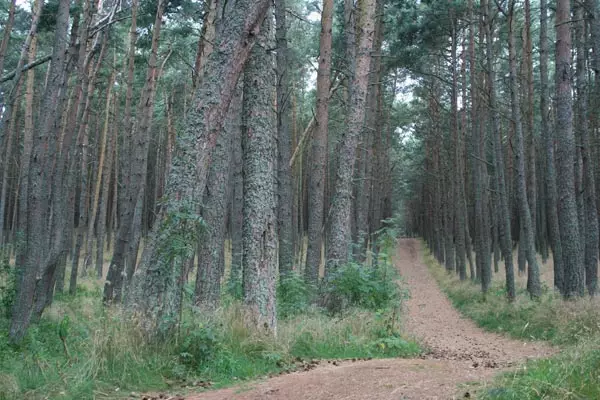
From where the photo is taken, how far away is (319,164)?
43.9 feet

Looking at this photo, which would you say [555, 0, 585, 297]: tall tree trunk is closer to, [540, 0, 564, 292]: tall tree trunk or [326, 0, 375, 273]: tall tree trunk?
[540, 0, 564, 292]: tall tree trunk

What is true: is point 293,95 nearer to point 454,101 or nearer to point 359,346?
point 454,101

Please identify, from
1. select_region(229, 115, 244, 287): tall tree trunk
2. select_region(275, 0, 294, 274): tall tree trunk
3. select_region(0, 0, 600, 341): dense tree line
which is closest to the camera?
select_region(0, 0, 600, 341): dense tree line

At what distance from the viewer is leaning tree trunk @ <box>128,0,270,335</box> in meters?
6.40

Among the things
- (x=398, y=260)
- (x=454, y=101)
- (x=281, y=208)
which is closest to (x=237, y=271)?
(x=281, y=208)

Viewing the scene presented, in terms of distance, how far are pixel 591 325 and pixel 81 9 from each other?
45.8 ft

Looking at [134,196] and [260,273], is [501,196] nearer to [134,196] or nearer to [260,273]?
[134,196]

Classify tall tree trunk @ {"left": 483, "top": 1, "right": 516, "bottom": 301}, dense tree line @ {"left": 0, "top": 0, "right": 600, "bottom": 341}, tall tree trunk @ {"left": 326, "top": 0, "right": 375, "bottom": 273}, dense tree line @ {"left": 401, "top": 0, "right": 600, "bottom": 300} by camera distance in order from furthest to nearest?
tall tree trunk @ {"left": 483, "top": 1, "right": 516, "bottom": 301} → dense tree line @ {"left": 401, "top": 0, "right": 600, "bottom": 300} → tall tree trunk @ {"left": 326, "top": 0, "right": 375, "bottom": 273} → dense tree line @ {"left": 0, "top": 0, "right": 600, "bottom": 341}

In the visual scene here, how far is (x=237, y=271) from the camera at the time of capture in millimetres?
14438

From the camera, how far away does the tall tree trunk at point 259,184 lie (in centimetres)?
775

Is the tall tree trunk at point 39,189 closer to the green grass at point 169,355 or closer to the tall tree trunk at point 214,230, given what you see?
the green grass at point 169,355

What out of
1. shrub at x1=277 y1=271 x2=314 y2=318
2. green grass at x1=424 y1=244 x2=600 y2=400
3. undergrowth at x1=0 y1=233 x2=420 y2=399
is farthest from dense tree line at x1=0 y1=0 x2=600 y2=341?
green grass at x1=424 y1=244 x2=600 y2=400

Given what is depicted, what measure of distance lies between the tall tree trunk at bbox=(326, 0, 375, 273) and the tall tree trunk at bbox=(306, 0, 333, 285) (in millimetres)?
1442

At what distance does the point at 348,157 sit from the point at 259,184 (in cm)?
408
